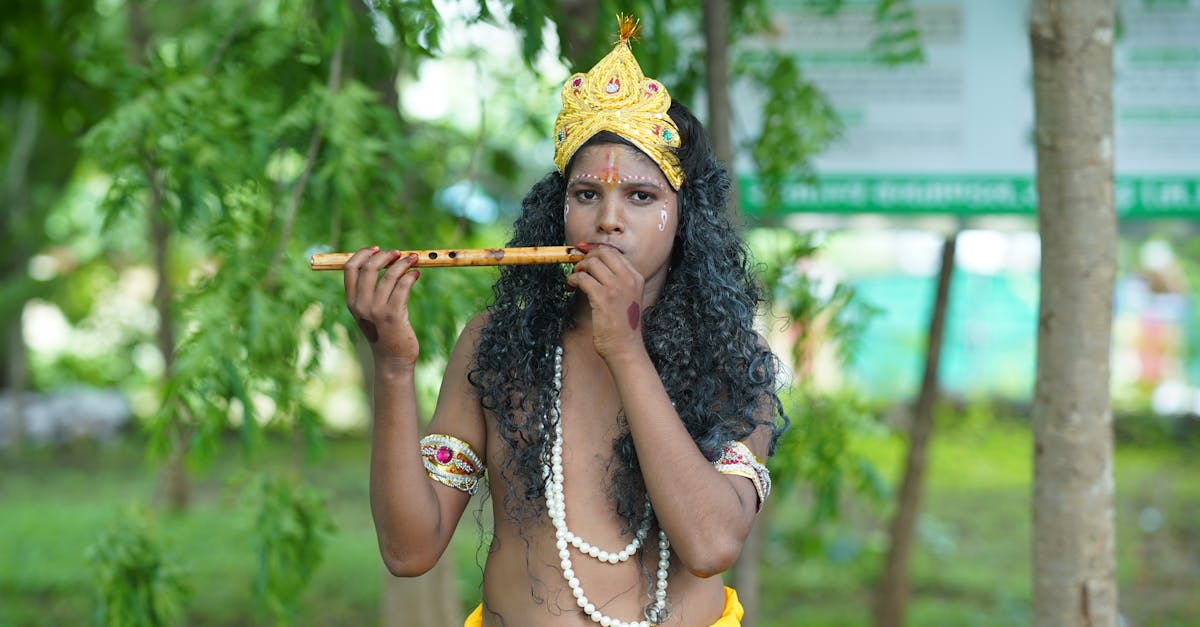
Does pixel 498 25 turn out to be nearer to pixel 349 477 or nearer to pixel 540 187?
pixel 540 187

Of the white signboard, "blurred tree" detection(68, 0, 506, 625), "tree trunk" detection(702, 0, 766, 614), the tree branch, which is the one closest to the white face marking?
"blurred tree" detection(68, 0, 506, 625)

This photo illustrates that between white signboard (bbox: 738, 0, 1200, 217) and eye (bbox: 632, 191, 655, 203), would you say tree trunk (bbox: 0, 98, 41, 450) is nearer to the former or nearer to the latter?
white signboard (bbox: 738, 0, 1200, 217)

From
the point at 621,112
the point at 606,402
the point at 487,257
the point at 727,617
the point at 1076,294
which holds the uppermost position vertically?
the point at 621,112

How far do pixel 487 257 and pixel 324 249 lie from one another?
5.76ft

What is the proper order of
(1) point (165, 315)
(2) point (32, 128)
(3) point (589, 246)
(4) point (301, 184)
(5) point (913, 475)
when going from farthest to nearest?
(2) point (32, 128) < (1) point (165, 315) < (5) point (913, 475) < (4) point (301, 184) < (3) point (589, 246)

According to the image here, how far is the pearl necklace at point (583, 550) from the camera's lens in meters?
2.15

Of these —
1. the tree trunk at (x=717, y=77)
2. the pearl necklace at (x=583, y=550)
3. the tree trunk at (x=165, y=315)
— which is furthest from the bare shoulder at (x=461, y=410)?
the tree trunk at (x=165, y=315)

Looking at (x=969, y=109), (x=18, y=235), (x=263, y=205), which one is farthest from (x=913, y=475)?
(x=18, y=235)

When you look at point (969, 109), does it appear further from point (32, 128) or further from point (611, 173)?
point (32, 128)

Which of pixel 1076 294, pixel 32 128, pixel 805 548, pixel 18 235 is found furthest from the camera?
pixel 18 235

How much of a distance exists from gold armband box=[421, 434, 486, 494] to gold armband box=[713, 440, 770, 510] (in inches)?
18.4

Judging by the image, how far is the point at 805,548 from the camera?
223 inches

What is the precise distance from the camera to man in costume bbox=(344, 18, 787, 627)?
2.03m

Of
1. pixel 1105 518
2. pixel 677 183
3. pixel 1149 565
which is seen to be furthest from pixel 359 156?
pixel 1149 565
